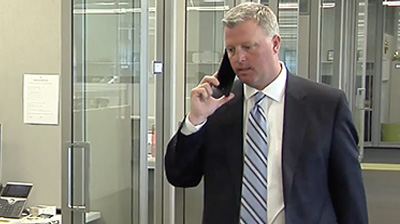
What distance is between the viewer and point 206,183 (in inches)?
70.5

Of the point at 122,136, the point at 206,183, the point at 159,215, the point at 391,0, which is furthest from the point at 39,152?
the point at 391,0

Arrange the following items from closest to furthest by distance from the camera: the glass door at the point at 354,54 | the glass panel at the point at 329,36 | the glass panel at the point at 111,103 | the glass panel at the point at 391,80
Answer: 1. the glass panel at the point at 111,103
2. the glass panel at the point at 329,36
3. the glass door at the point at 354,54
4. the glass panel at the point at 391,80

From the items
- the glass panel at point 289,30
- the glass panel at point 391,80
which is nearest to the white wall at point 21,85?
the glass panel at point 289,30

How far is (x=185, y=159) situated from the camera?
178cm

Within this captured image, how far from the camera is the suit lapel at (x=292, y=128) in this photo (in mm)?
1665

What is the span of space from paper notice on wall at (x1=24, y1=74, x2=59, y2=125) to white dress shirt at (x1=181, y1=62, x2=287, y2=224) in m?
2.11

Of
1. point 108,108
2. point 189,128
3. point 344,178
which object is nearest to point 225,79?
point 189,128

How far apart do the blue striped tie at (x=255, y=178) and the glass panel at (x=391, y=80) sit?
10559 mm

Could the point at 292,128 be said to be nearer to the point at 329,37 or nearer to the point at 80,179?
the point at 80,179

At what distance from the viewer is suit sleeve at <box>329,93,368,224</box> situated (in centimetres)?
169

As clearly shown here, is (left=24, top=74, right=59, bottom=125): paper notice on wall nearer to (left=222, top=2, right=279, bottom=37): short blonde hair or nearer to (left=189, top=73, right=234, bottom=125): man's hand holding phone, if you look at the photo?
(left=189, top=73, right=234, bottom=125): man's hand holding phone

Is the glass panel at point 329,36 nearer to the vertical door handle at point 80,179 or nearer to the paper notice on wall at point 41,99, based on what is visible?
the paper notice on wall at point 41,99

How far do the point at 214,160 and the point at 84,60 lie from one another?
1.47 meters

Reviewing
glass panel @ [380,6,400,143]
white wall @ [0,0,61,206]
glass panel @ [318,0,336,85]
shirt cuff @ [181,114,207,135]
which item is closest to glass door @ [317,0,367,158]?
glass panel @ [318,0,336,85]
